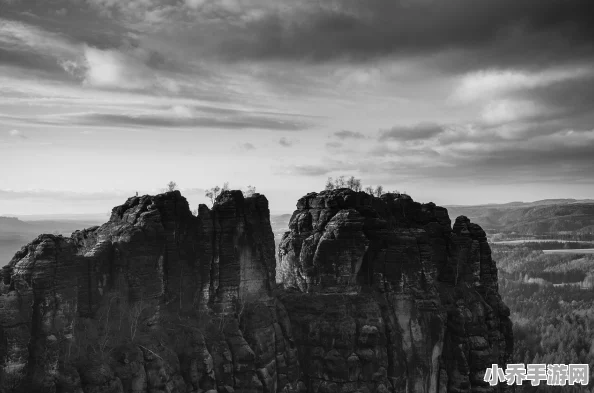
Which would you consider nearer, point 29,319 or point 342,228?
point 29,319

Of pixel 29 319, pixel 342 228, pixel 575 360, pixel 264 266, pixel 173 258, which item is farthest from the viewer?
pixel 575 360

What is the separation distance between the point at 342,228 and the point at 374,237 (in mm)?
6538

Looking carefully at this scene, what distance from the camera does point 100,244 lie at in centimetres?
5903

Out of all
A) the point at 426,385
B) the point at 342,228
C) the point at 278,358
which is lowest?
the point at 426,385

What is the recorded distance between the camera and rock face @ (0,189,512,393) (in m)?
52.3

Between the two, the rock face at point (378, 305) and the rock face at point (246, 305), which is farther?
the rock face at point (378, 305)

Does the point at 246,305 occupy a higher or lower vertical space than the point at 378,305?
higher

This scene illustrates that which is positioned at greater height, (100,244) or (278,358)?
(100,244)

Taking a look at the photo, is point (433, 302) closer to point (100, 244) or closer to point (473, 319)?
point (473, 319)

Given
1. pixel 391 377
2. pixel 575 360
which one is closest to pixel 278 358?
pixel 391 377

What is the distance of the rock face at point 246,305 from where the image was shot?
5234cm

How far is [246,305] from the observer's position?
223 feet

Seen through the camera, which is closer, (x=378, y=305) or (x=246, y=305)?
(x=246, y=305)

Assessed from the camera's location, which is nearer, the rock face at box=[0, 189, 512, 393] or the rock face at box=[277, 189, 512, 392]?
the rock face at box=[0, 189, 512, 393]
